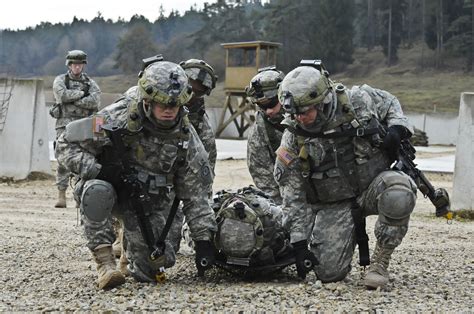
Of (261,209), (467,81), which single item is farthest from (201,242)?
(467,81)

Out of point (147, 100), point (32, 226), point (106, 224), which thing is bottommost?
point (32, 226)

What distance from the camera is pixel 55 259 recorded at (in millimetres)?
6754

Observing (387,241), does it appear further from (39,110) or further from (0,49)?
(0,49)

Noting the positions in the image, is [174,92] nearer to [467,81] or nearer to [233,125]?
[233,125]

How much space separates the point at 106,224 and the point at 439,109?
36.1 metres

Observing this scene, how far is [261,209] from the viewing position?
5.88 meters

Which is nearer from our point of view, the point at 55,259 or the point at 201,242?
the point at 201,242

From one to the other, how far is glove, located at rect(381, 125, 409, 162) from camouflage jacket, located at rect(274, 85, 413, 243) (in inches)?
1.9

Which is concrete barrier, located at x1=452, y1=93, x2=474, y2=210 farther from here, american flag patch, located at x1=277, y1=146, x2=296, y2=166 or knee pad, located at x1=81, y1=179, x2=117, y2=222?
knee pad, located at x1=81, y1=179, x2=117, y2=222

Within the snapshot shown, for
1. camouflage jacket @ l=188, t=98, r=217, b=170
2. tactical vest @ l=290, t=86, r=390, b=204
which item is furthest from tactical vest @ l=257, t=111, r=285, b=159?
tactical vest @ l=290, t=86, r=390, b=204

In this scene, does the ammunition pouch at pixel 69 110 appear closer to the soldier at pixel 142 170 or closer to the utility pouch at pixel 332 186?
the soldier at pixel 142 170

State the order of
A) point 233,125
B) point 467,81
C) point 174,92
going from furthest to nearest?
point 467,81, point 233,125, point 174,92

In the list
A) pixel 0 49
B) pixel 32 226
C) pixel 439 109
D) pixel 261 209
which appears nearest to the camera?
pixel 261 209

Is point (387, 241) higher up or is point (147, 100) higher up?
point (147, 100)
